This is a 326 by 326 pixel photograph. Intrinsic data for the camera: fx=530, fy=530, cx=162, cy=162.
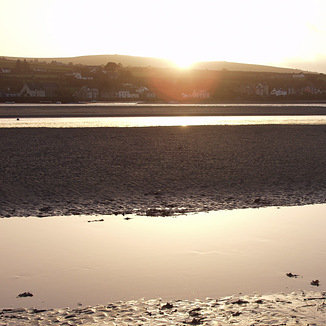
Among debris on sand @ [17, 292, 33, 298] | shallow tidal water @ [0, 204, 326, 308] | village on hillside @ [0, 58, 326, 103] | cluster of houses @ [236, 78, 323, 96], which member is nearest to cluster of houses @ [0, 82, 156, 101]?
village on hillside @ [0, 58, 326, 103]

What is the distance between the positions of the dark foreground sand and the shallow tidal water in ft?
4.98

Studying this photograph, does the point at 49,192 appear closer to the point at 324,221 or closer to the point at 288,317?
the point at 324,221

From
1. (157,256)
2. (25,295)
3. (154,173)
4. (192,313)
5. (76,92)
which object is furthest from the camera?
(76,92)

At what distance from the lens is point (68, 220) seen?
42.6ft

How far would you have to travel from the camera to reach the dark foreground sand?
1497 cm

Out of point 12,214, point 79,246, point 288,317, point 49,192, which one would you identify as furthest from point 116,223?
point 288,317

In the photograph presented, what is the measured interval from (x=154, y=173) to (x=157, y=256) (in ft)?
31.1

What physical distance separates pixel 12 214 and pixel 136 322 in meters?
7.88

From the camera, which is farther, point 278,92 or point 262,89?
point 278,92

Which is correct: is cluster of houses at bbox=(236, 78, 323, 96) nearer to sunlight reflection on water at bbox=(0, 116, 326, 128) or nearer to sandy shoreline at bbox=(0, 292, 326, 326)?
sunlight reflection on water at bbox=(0, 116, 326, 128)

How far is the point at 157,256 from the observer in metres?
9.71

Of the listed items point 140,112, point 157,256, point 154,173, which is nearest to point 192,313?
point 157,256

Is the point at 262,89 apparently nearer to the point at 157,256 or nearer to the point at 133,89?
the point at 133,89

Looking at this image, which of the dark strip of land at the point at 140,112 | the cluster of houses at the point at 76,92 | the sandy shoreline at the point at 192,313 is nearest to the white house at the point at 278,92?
the cluster of houses at the point at 76,92
